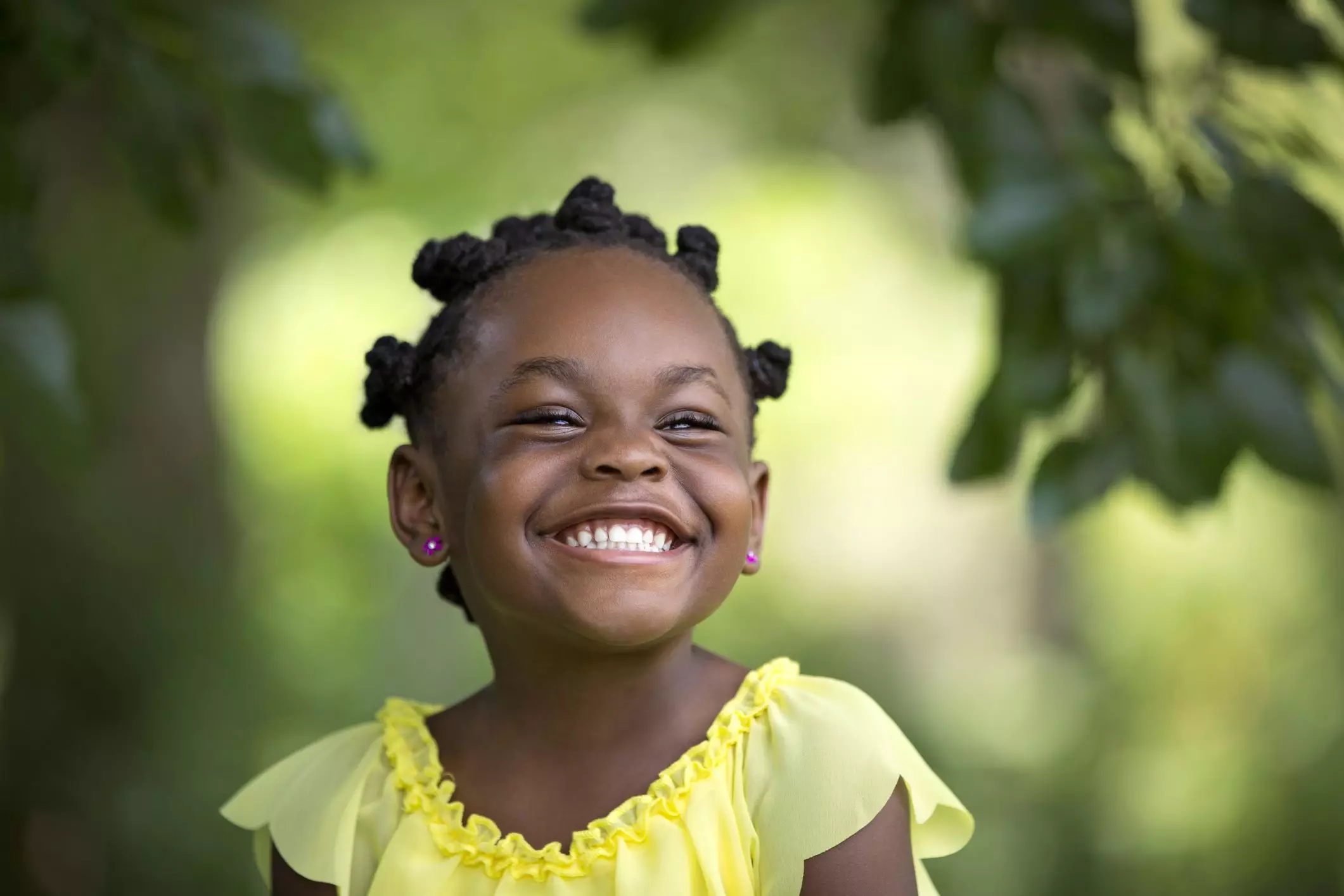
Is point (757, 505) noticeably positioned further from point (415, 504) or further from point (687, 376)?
point (415, 504)

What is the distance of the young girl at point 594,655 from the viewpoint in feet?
4.75

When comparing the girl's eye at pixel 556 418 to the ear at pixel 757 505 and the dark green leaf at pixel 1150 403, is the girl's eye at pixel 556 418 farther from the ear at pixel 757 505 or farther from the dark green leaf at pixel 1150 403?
the dark green leaf at pixel 1150 403

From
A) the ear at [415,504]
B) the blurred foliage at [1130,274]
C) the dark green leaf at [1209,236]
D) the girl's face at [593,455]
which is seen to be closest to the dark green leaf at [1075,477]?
the blurred foliage at [1130,274]

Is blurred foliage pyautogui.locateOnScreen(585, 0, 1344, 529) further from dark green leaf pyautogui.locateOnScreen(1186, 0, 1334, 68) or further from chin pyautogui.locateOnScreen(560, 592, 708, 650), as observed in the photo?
chin pyautogui.locateOnScreen(560, 592, 708, 650)

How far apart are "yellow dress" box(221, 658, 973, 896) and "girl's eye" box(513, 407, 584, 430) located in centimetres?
33

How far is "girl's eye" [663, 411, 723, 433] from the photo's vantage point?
1514 millimetres

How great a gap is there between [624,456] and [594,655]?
22cm

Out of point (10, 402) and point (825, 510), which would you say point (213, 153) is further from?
point (825, 510)

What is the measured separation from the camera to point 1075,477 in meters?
1.89

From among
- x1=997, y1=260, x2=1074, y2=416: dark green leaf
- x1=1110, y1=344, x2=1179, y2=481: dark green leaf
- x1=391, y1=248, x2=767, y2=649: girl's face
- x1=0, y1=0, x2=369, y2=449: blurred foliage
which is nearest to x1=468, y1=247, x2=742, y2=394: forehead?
x1=391, y1=248, x2=767, y2=649: girl's face

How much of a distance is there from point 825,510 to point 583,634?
5181mm

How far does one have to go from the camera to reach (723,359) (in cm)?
159

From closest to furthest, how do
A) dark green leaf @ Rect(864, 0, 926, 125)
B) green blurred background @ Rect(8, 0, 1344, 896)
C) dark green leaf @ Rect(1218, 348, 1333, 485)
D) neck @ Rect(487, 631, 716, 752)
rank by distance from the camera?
neck @ Rect(487, 631, 716, 752) < dark green leaf @ Rect(1218, 348, 1333, 485) < dark green leaf @ Rect(864, 0, 926, 125) < green blurred background @ Rect(8, 0, 1344, 896)

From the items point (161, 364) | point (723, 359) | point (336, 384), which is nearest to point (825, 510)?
point (336, 384)
